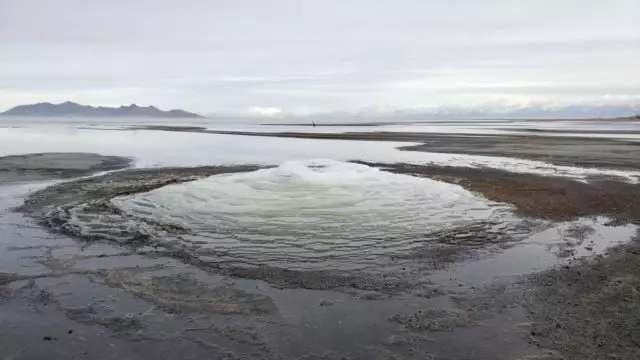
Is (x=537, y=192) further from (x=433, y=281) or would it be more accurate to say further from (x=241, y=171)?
(x=241, y=171)

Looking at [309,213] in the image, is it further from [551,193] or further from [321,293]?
[551,193]

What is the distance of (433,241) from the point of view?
37.4 ft

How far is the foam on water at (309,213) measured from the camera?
10.7 meters

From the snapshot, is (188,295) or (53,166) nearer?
(188,295)

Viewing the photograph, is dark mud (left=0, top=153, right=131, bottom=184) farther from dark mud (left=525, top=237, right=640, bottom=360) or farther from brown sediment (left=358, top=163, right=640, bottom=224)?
dark mud (left=525, top=237, right=640, bottom=360)

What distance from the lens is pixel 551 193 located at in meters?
18.0

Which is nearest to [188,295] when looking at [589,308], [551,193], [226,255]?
[226,255]

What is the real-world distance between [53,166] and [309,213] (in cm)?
1816

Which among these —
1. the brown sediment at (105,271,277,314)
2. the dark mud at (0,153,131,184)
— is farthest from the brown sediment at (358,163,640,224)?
the dark mud at (0,153,131,184)

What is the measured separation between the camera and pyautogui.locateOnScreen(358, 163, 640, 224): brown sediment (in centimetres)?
1470

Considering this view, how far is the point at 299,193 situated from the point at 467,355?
39.3ft

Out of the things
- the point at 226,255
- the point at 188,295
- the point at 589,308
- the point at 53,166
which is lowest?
the point at 589,308

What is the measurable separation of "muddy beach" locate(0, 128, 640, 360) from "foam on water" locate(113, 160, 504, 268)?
281 mm

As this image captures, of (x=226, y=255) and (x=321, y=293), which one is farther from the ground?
(x=226, y=255)
